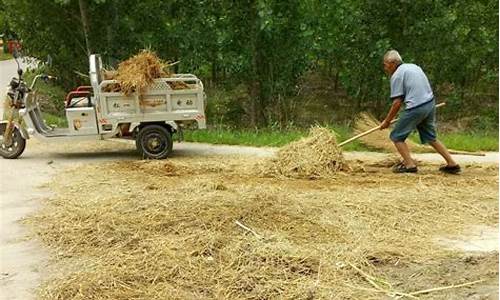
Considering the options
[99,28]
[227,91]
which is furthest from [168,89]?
[227,91]

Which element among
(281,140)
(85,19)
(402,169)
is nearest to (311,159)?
(402,169)

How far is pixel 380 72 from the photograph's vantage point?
1570 centimetres

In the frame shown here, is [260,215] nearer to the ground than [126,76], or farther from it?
nearer to the ground

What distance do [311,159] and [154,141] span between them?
2.74 metres

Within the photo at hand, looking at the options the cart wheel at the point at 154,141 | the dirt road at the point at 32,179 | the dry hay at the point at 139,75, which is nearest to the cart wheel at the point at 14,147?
the dirt road at the point at 32,179

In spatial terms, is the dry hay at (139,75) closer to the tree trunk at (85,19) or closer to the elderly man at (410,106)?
the elderly man at (410,106)

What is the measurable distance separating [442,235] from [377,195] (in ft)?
4.62

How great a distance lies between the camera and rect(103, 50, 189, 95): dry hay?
382 inches

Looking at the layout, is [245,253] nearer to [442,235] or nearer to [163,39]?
[442,235]

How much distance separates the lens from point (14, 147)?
1045 cm

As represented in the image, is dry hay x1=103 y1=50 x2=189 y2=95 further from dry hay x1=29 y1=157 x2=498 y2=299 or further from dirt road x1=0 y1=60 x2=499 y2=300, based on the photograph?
dry hay x1=29 y1=157 x2=498 y2=299

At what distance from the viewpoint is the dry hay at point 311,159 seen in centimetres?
862

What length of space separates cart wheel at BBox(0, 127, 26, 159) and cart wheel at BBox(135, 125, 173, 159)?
196 centimetres

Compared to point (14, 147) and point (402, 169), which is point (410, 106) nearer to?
point (402, 169)
